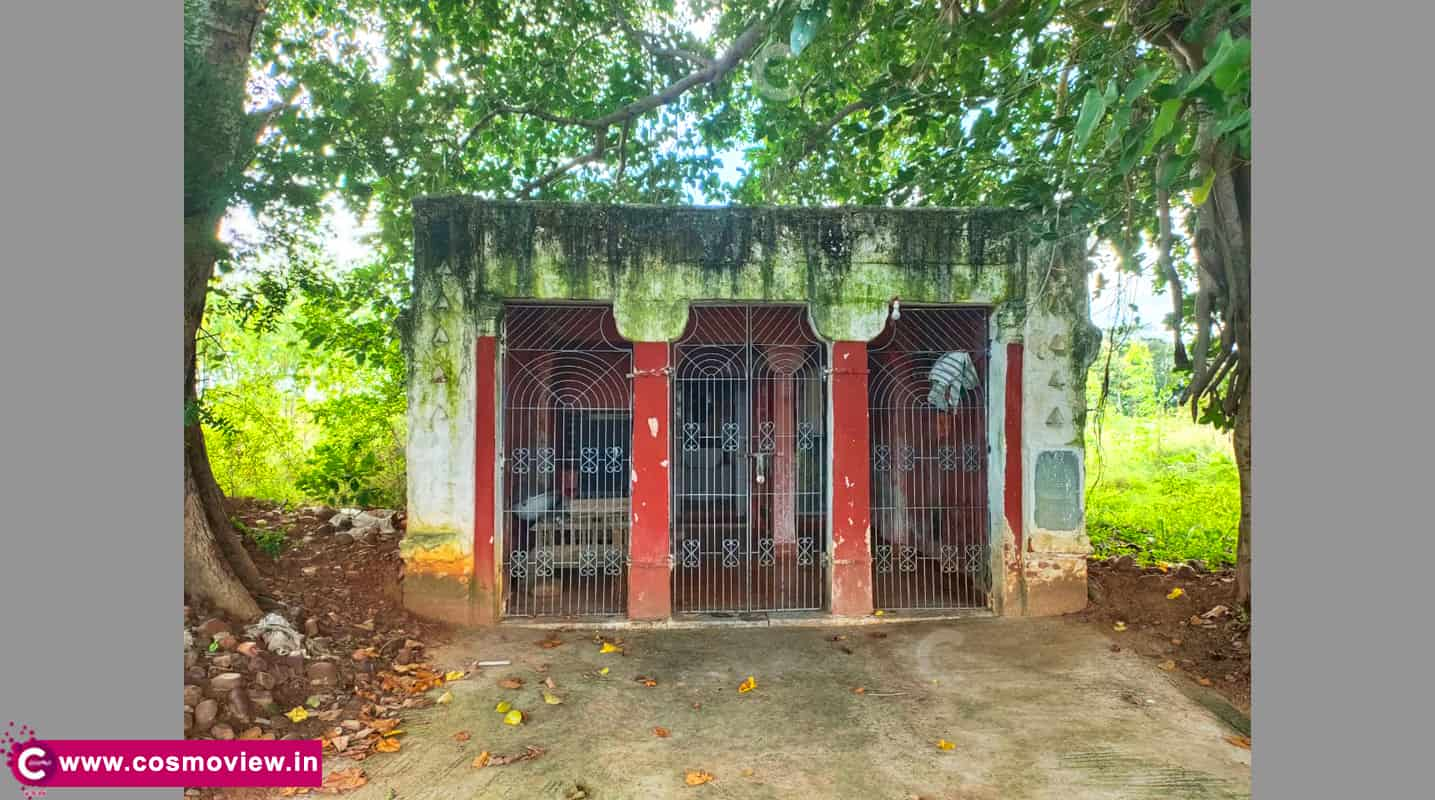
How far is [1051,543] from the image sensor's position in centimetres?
597

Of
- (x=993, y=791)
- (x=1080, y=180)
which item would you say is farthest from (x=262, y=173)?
(x=1080, y=180)

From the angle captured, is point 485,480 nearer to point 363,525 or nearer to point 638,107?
point 363,525

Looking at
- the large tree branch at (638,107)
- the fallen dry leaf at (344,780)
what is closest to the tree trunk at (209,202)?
the fallen dry leaf at (344,780)

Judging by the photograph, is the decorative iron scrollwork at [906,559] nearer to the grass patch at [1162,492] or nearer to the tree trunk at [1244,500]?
the grass patch at [1162,492]

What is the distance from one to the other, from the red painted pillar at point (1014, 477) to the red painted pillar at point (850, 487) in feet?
3.83

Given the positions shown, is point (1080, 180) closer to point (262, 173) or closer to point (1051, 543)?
point (1051, 543)

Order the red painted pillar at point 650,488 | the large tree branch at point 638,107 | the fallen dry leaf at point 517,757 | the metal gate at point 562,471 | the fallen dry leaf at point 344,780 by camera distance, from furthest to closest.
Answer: the large tree branch at point 638,107
the metal gate at point 562,471
the red painted pillar at point 650,488
the fallen dry leaf at point 517,757
the fallen dry leaf at point 344,780

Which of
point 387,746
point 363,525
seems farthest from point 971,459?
point 363,525

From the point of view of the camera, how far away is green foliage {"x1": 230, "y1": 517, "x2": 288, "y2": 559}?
234 inches

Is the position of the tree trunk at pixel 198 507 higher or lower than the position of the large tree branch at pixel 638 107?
lower

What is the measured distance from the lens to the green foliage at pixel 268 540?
5.94 m

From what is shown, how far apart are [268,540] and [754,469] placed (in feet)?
16.4
